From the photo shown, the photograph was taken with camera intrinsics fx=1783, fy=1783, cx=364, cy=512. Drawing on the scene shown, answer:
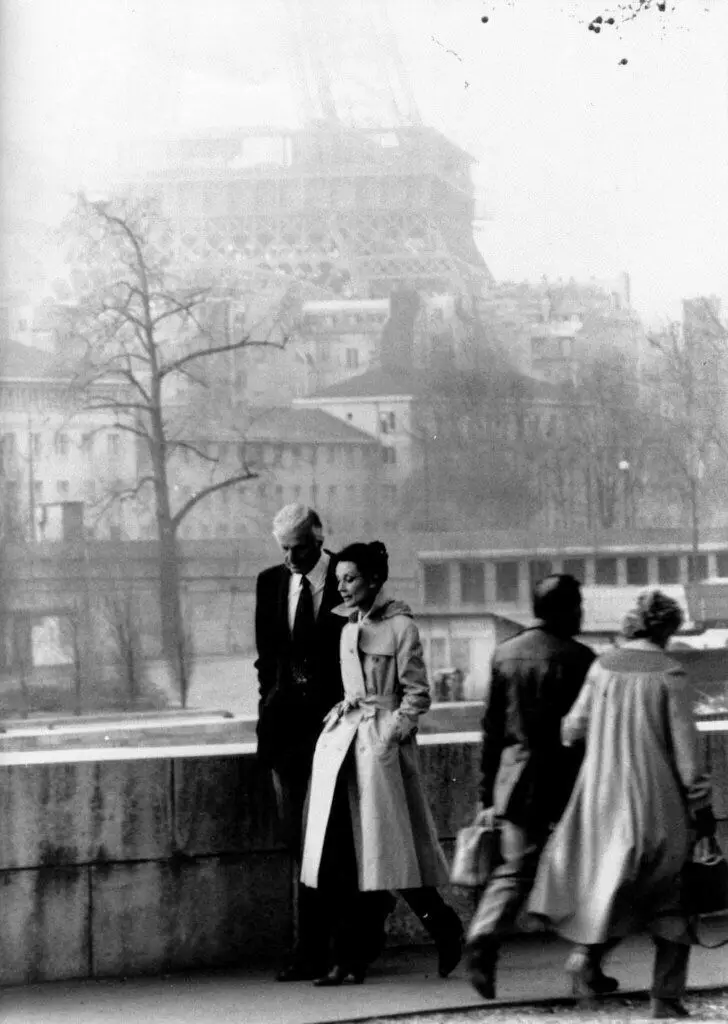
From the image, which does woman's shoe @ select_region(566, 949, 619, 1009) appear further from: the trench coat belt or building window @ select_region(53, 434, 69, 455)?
building window @ select_region(53, 434, 69, 455)

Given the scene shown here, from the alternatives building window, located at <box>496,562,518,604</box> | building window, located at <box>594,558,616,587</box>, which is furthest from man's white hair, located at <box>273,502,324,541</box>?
building window, located at <box>594,558,616,587</box>

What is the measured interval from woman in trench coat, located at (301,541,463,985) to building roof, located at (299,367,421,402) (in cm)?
→ 412

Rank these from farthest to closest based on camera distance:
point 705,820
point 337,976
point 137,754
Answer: point 137,754, point 337,976, point 705,820

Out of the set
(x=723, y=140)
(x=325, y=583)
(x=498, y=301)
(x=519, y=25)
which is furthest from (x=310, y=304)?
(x=325, y=583)

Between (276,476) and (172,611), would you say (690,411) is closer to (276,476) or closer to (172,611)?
(276,476)

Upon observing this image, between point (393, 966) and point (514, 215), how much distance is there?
5.22 meters

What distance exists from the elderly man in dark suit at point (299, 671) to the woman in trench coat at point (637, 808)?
0.87 m

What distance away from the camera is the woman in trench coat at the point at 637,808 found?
4527 millimetres

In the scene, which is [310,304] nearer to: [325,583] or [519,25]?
[519,25]

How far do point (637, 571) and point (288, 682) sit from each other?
4504 millimetres

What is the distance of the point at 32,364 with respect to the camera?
30.0 feet

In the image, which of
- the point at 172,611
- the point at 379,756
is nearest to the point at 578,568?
the point at 172,611

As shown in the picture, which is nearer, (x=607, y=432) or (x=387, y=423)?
(x=387, y=423)

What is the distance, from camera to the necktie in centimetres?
523
